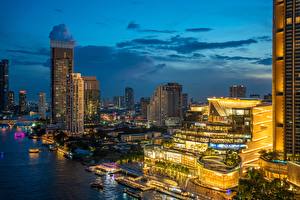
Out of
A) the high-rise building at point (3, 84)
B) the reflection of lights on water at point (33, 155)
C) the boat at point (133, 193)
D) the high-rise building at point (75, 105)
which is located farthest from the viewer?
the high-rise building at point (3, 84)

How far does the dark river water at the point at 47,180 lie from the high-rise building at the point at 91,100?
27.6 m

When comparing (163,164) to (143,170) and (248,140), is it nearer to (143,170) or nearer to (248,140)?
(143,170)

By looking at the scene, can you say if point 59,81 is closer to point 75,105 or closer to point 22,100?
point 75,105

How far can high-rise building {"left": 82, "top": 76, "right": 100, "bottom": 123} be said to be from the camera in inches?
2367

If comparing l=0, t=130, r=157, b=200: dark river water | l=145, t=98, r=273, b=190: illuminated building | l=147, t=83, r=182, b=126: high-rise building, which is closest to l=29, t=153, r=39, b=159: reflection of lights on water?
l=0, t=130, r=157, b=200: dark river water

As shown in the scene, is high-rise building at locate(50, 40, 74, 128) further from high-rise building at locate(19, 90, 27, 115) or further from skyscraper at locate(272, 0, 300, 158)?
skyscraper at locate(272, 0, 300, 158)

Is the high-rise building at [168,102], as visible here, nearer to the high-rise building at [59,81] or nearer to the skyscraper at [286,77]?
the high-rise building at [59,81]

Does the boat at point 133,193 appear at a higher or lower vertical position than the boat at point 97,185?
lower

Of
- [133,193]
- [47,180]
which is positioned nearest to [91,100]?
[47,180]

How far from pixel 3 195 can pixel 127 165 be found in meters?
9.75

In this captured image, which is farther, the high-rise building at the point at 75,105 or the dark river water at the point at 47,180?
the high-rise building at the point at 75,105

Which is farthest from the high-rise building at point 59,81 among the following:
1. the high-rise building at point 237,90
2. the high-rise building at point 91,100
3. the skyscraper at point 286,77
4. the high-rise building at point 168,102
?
the skyscraper at point 286,77

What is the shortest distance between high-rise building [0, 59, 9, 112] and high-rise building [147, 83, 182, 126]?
1970 inches

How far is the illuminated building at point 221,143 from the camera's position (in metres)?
21.2
